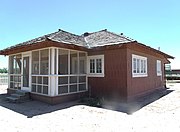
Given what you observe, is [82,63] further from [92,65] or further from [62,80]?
[62,80]

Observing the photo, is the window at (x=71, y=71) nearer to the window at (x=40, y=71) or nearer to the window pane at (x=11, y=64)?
the window at (x=40, y=71)

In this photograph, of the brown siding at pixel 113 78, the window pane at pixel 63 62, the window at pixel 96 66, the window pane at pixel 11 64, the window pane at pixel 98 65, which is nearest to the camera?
the brown siding at pixel 113 78

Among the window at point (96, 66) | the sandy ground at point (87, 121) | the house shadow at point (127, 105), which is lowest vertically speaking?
the house shadow at point (127, 105)

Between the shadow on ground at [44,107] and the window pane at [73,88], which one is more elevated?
the window pane at [73,88]

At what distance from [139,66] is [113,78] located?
256 centimetres

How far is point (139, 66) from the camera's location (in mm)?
11250

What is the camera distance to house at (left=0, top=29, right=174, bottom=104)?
8.89m

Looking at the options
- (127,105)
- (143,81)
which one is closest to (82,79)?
(127,105)

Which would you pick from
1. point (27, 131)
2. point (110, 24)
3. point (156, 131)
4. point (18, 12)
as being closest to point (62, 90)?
point (27, 131)

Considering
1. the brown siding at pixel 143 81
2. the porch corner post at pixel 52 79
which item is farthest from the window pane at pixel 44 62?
the brown siding at pixel 143 81

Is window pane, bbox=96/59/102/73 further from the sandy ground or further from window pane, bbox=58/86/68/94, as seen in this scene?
the sandy ground

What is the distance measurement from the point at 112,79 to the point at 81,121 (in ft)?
14.6

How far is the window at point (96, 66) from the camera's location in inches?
405

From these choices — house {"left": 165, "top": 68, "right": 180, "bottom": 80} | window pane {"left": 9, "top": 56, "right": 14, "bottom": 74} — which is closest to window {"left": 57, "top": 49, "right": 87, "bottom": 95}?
window pane {"left": 9, "top": 56, "right": 14, "bottom": 74}
